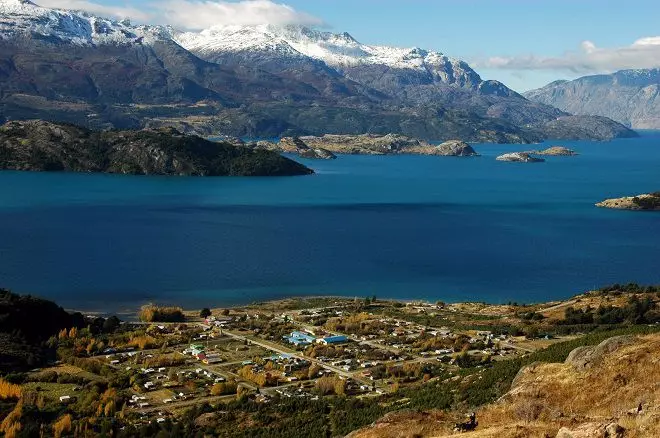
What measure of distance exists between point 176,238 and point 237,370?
Result: 75245 mm

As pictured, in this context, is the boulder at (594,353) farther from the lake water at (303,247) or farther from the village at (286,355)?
the lake water at (303,247)

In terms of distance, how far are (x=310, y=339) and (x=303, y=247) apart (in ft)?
190

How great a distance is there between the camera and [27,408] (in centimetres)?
4344

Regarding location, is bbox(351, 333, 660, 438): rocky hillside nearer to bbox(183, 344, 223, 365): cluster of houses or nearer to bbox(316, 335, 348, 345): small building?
bbox(183, 344, 223, 365): cluster of houses

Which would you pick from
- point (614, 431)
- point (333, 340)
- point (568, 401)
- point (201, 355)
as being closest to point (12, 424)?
point (201, 355)

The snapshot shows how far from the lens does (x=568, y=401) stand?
26922 mm

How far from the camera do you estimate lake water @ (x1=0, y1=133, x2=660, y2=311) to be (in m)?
93.0

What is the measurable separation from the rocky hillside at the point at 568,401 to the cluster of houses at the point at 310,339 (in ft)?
103

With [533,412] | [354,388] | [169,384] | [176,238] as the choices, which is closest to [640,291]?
[354,388]

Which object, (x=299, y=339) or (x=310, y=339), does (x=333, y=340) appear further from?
(x=299, y=339)

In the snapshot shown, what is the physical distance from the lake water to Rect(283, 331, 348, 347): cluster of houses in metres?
23.1

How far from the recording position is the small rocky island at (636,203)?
17625 centimetres

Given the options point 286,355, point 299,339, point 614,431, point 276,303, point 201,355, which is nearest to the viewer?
point 614,431

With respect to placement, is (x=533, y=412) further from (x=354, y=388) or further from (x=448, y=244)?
(x=448, y=244)
